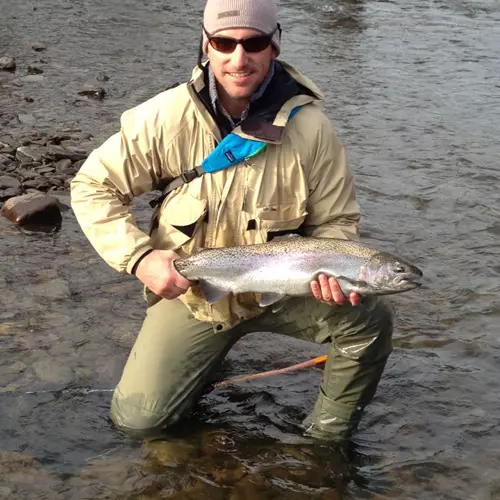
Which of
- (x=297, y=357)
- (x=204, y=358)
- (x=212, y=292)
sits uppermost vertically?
(x=212, y=292)

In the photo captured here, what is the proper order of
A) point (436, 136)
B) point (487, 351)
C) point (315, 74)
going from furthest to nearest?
1. point (315, 74)
2. point (436, 136)
3. point (487, 351)

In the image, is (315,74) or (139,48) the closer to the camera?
(315,74)

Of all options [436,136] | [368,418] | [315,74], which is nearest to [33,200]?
[368,418]

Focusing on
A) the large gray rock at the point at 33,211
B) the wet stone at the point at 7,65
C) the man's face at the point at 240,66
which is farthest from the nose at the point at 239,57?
the wet stone at the point at 7,65

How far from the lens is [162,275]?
4.51m

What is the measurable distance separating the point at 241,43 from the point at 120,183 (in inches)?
40.4

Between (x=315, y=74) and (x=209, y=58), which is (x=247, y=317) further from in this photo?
(x=315, y=74)

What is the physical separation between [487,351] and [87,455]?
10.3 ft

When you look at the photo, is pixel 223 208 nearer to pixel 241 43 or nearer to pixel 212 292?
pixel 212 292

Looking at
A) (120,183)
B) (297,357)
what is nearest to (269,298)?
(120,183)

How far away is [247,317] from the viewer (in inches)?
192

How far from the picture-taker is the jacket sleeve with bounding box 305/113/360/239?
476 cm

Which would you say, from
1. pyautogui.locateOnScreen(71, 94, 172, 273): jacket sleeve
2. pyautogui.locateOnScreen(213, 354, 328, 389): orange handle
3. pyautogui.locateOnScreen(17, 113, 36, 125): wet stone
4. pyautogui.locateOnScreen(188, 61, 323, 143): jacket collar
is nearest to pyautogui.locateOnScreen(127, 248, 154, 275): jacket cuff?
pyautogui.locateOnScreen(71, 94, 172, 273): jacket sleeve

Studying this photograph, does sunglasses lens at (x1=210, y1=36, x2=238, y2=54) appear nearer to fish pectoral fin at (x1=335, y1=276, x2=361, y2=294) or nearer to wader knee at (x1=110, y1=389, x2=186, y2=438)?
fish pectoral fin at (x1=335, y1=276, x2=361, y2=294)
